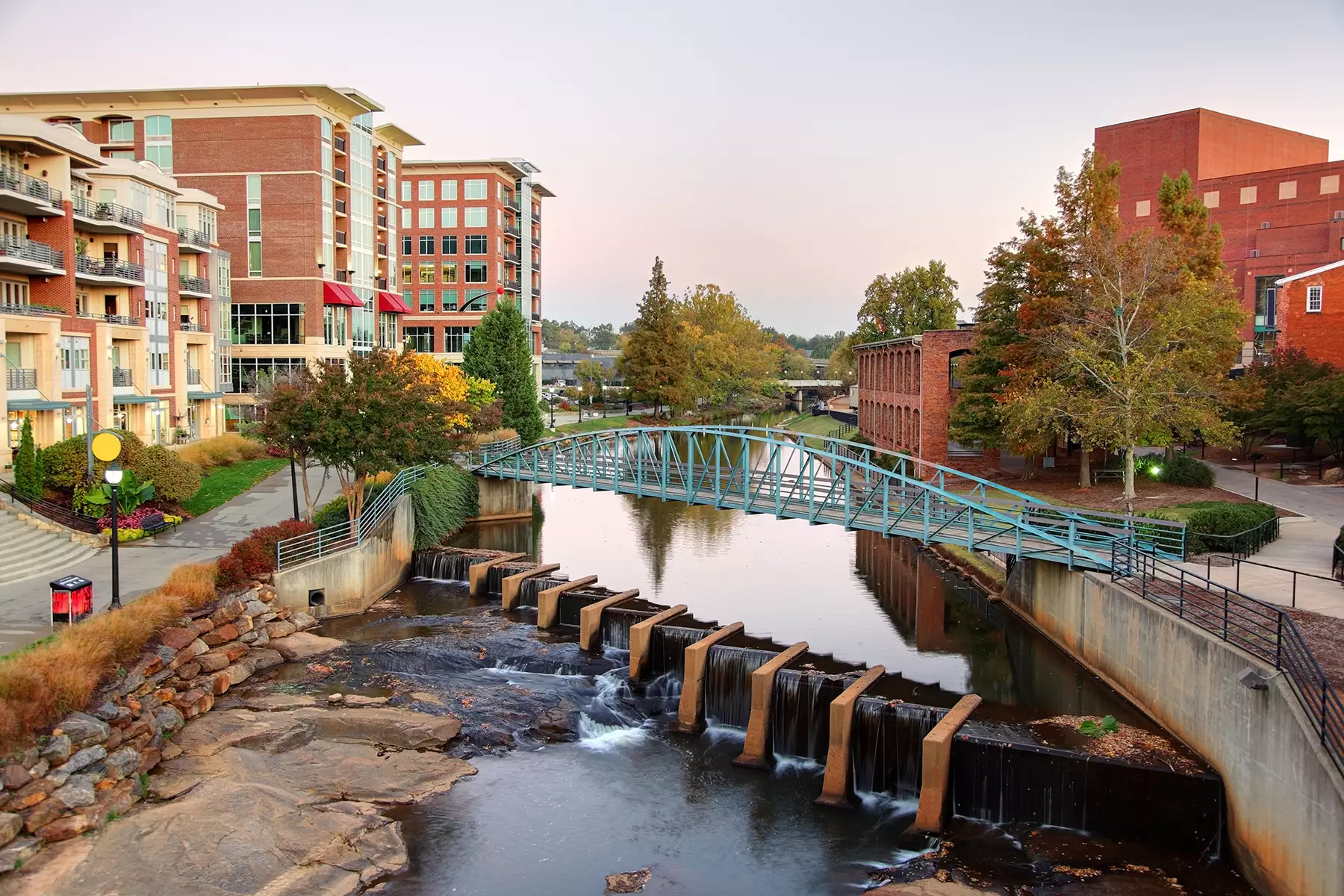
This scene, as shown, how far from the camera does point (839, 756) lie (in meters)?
20.1

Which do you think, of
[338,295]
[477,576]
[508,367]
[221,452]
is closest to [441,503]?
[477,576]

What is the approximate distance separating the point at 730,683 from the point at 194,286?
1641 inches

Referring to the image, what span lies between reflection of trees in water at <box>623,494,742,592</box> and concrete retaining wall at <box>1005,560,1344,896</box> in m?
16.5

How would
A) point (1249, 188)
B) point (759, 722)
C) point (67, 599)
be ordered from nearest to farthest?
1. point (759, 722)
2. point (67, 599)
3. point (1249, 188)

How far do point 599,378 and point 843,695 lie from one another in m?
114

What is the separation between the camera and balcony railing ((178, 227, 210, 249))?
174 ft

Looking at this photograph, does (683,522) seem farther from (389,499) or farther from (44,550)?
(44,550)

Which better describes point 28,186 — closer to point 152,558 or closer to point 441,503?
point 152,558

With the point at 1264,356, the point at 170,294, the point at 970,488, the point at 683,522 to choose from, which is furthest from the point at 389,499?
the point at 1264,356

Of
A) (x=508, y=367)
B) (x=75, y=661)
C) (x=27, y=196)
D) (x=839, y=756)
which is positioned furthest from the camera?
(x=508, y=367)

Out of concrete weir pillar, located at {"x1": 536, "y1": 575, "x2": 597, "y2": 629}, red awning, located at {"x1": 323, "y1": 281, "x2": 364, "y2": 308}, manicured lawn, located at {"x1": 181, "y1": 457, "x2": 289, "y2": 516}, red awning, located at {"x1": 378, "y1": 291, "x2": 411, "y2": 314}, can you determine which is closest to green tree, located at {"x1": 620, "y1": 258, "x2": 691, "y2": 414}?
red awning, located at {"x1": 378, "y1": 291, "x2": 411, "y2": 314}

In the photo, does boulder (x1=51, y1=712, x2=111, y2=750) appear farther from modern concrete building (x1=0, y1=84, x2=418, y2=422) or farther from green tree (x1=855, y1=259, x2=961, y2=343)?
green tree (x1=855, y1=259, x2=961, y2=343)

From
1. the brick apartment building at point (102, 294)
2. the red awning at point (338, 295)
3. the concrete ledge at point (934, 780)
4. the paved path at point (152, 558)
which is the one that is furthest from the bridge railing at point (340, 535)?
the red awning at point (338, 295)

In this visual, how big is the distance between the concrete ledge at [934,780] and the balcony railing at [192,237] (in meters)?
46.6
